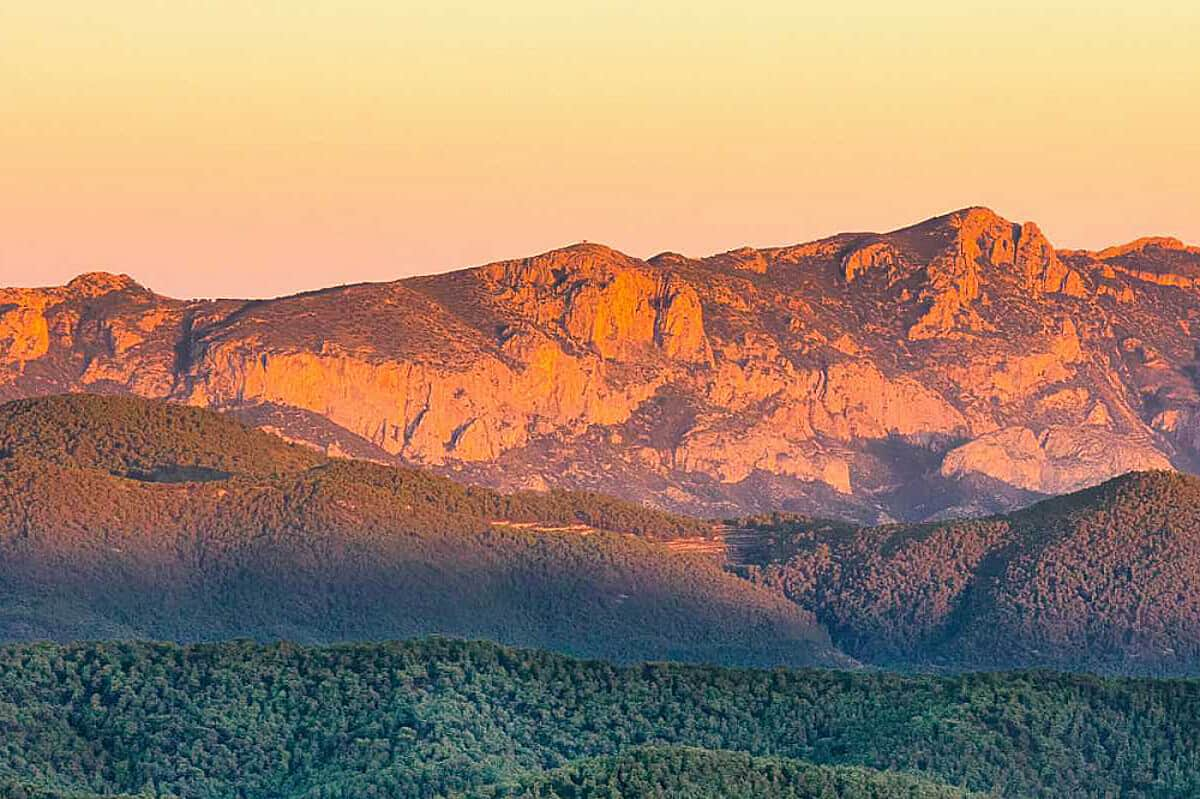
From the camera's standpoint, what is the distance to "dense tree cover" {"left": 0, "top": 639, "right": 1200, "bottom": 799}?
170m

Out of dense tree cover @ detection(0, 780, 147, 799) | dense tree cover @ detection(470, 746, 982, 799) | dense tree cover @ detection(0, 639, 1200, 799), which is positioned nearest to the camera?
dense tree cover @ detection(470, 746, 982, 799)

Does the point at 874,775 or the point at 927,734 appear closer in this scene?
the point at 874,775

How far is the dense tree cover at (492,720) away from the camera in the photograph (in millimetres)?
170250

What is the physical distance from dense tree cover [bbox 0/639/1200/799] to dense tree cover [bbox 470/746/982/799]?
1195 cm

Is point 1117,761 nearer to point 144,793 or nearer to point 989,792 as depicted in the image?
point 989,792

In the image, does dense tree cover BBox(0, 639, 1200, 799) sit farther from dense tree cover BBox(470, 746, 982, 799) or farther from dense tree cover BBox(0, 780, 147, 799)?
dense tree cover BBox(470, 746, 982, 799)

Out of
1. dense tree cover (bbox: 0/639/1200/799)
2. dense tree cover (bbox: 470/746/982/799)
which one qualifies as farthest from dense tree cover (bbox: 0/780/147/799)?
dense tree cover (bbox: 470/746/982/799)

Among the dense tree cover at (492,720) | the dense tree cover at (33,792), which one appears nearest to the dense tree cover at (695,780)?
the dense tree cover at (492,720)

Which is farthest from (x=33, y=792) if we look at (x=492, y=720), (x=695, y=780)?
(x=492, y=720)

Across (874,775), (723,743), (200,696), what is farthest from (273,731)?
(874,775)

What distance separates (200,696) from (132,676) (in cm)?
314

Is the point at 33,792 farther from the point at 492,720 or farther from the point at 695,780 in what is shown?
the point at 492,720

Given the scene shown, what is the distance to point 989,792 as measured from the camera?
168 m

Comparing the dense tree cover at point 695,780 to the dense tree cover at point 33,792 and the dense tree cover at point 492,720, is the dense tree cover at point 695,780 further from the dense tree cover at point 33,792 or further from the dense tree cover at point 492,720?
the dense tree cover at point 33,792
